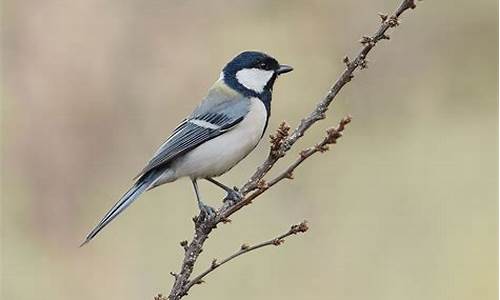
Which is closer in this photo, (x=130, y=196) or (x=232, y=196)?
(x=232, y=196)

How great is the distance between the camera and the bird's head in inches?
128

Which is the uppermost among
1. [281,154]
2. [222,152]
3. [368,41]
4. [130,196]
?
[368,41]

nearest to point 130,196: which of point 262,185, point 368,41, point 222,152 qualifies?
point 222,152

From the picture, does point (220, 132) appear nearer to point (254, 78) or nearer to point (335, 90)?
point (254, 78)

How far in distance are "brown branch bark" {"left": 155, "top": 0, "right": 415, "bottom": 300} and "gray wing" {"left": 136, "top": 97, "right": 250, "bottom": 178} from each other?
2.36 ft

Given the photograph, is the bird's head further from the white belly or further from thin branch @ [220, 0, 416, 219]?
thin branch @ [220, 0, 416, 219]

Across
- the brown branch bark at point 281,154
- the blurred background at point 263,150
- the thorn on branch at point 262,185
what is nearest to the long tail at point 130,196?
the brown branch bark at point 281,154

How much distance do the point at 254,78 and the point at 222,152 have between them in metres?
0.31

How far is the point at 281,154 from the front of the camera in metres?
2.38

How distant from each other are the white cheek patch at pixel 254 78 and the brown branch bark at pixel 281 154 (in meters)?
0.85

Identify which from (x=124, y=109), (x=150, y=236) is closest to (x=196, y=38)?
(x=124, y=109)

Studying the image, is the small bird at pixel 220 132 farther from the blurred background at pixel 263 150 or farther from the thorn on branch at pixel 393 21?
the blurred background at pixel 263 150

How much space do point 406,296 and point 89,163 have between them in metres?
2.08

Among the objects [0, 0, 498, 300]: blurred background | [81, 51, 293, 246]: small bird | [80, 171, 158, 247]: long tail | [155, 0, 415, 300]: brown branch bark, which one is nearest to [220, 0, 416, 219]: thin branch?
[155, 0, 415, 300]: brown branch bark
